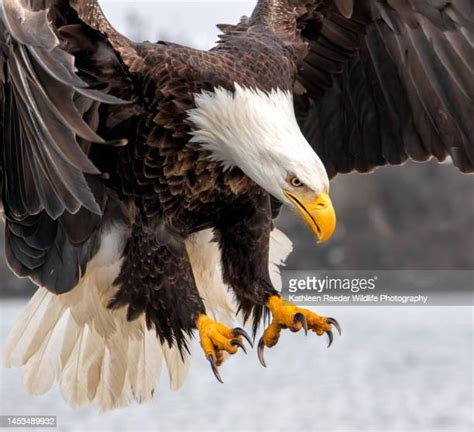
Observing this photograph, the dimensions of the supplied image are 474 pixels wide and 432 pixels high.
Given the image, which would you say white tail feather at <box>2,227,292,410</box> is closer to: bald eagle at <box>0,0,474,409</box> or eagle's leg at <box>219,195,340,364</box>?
bald eagle at <box>0,0,474,409</box>

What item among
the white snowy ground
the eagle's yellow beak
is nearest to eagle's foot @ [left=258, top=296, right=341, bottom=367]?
the eagle's yellow beak

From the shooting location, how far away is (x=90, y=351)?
5.38 m

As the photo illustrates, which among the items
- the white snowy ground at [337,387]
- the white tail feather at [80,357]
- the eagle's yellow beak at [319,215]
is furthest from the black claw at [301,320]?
the white snowy ground at [337,387]

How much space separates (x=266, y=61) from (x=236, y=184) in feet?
1.49

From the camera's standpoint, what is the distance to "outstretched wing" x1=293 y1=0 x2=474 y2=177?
198 inches

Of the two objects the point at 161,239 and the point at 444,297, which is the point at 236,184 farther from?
the point at 444,297

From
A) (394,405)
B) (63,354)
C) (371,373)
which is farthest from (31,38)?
(371,373)

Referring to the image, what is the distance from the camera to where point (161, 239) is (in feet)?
15.1

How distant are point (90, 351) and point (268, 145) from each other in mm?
1535

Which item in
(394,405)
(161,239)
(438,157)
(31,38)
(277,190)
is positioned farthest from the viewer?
(394,405)

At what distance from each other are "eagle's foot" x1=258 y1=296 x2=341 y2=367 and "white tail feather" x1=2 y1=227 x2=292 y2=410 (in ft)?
1.81

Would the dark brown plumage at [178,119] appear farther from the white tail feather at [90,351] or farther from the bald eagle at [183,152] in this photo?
the white tail feather at [90,351]

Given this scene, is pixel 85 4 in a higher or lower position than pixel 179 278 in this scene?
higher

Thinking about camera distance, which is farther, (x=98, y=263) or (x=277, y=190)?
Result: (x=98, y=263)
